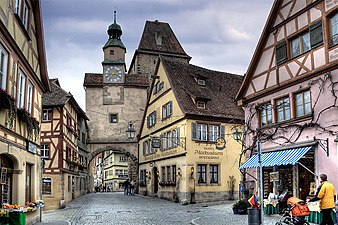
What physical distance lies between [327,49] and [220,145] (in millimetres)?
9504

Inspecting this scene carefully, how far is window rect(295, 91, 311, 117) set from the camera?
16609 millimetres

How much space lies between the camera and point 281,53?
59.7 feet

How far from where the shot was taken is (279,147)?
18.0 meters

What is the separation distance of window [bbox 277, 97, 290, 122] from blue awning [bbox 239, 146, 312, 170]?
1.47 metres

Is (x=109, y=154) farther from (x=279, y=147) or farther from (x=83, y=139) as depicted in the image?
(x=279, y=147)

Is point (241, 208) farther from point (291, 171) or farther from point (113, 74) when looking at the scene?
point (113, 74)

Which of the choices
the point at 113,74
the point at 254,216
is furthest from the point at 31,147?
the point at 113,74

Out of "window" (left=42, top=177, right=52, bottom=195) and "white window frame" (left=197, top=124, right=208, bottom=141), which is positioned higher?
"white window frame" (left=197, top=124, right=208, bottom=141)

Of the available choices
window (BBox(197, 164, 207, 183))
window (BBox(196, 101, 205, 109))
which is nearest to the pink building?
window (BBox(197, 164, 207, 183))

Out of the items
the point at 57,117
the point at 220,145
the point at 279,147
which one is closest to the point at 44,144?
the point at 57,117

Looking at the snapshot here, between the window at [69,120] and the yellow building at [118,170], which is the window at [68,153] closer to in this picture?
the window at [69,120]

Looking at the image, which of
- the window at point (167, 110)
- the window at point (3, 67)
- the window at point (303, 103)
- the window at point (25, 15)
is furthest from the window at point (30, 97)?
the window at point (167, 110)

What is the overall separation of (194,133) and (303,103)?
508 inches

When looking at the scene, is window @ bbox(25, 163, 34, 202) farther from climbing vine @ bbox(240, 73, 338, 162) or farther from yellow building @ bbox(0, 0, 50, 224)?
climbing vine @ bbox(240, 73, 338, 162)
